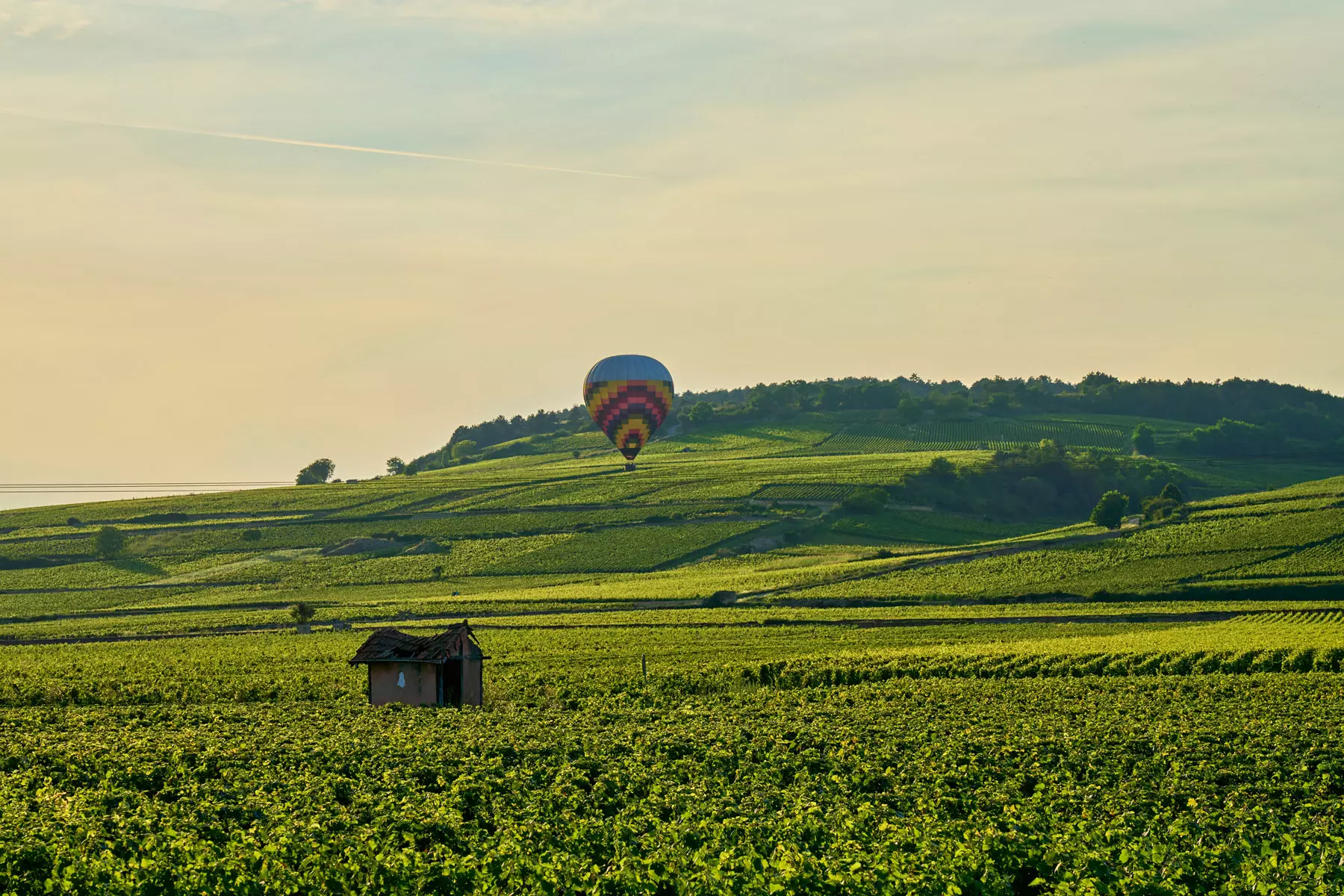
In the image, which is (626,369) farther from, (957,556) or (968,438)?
(968,438)

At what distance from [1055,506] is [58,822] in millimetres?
140414

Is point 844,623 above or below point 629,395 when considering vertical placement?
below

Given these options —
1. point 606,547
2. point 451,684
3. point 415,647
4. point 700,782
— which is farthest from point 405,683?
point 606,547

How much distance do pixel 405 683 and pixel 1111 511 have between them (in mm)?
86599

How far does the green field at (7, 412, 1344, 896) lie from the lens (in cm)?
2025

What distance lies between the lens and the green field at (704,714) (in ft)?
66.4

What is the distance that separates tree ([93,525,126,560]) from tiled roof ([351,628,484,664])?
92927mm

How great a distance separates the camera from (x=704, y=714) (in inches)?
1571

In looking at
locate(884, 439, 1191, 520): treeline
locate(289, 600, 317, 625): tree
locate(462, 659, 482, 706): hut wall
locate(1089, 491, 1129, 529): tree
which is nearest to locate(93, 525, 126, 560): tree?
locate(289, 600, 317, 625): tree

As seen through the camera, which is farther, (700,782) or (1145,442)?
(1145,442)

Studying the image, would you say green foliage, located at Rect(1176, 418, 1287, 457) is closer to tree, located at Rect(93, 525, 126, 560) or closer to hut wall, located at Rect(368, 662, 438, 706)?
tree, located at Rect(93, 525, 126, 560)

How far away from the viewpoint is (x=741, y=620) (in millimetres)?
76438

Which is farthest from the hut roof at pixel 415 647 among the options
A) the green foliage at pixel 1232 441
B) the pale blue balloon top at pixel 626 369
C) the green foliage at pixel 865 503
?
the green foliage at pixel 1232 441

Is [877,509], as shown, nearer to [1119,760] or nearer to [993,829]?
[1119,760]
